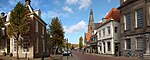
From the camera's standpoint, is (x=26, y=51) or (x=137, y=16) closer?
(x=26, y=51)

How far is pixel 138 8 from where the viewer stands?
123 ft

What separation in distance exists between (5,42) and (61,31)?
2106 centimetres

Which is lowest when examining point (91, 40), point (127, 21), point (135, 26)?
point (91, 40)

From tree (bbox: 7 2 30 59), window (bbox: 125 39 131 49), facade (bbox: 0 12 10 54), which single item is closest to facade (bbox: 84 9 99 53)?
window (bbox: 125 39 131 49)

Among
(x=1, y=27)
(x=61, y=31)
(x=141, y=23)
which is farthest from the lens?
(x=61, y=31)

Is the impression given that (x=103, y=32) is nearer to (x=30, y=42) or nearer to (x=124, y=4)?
(x=124, y=4)

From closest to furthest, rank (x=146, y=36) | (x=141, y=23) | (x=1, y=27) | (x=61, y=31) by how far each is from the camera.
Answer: (x=146, y=36), (x=141, y=23), (x=1, y=27), (x=61, y=31)

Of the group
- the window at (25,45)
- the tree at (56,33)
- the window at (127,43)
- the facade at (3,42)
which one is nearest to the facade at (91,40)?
the tree at (56,33)

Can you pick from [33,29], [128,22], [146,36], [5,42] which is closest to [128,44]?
[128,22]

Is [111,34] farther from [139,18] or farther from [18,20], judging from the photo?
[18,20]

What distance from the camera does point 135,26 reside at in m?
38.6

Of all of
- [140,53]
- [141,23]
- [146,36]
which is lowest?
[140,53]

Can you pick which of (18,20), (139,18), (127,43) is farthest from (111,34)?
(18,20)

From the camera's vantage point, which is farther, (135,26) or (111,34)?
(111,34)
